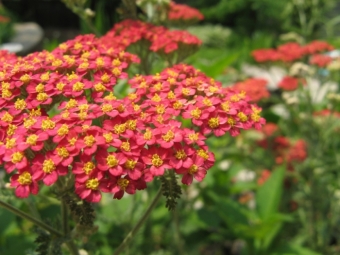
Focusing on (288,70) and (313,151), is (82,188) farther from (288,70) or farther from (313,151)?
(288,70)

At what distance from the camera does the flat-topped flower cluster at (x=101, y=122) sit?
1.10 metres

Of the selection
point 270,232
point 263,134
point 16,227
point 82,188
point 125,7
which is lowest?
point 16,227

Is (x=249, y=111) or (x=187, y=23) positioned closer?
(x=249, y=111)

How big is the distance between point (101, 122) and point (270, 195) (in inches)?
55.5

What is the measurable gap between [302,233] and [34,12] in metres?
10.7

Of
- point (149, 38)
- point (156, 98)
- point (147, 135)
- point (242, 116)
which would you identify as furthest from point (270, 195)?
point (147, 135)

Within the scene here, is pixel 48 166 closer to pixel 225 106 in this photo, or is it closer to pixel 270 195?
pixel 225 106

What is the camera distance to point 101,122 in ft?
4.17

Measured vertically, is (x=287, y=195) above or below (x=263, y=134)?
below

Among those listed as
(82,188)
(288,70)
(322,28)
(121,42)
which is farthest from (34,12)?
(82,188)

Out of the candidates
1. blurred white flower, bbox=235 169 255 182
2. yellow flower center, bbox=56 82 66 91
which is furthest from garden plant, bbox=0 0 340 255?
blurred white flower, bbox=235 169 255 182

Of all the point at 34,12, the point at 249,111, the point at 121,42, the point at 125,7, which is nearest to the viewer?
the point at 249,111

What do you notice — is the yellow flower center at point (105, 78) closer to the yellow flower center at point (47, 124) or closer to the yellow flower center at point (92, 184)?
the yellow flower center at point (47, 124)

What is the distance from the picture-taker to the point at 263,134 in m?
2.92
